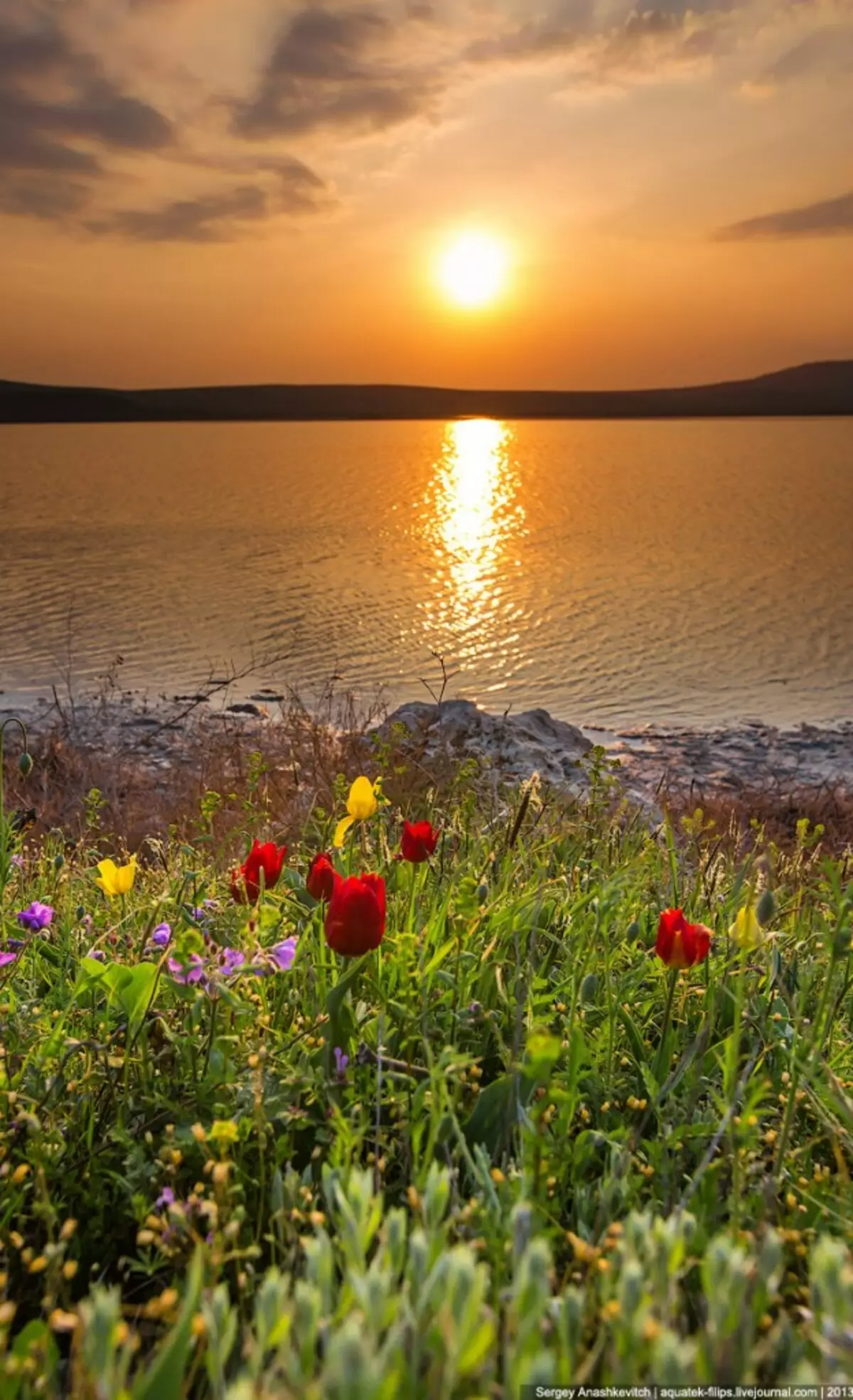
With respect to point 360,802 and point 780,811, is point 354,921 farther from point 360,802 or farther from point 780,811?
point 780,811

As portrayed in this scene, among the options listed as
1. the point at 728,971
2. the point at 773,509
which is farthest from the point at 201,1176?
the point at 773,509

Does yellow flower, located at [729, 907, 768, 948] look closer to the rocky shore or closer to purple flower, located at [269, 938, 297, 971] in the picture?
purple flower, located at [269, 938, 297, 971]

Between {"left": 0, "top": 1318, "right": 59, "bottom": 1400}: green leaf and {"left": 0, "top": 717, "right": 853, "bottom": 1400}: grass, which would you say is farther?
{"left": 0, "top": 1318, "right": 59, "bottom": 1400}: green leaf

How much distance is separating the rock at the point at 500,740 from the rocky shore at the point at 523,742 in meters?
0.01

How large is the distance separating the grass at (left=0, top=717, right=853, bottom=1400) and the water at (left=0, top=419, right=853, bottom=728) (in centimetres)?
671

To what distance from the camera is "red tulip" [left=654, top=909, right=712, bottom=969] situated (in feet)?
7.45

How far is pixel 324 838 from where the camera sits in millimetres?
3631

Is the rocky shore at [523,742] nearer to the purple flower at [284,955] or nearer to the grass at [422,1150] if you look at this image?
the grass at [422,1150]

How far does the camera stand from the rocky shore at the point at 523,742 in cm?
801

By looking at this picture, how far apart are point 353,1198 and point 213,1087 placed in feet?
2.74

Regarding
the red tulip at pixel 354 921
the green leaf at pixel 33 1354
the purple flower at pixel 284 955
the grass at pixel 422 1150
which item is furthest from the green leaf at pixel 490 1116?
the green leaf at pixel 33 1354

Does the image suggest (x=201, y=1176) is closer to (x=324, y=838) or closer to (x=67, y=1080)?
(x=67, y=1080)

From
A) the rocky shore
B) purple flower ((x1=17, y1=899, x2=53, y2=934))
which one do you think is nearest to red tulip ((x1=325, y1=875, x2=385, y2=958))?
purple flower ((x1=17, y1=899, x2=53, y2=934))

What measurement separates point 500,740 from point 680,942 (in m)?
5.94
